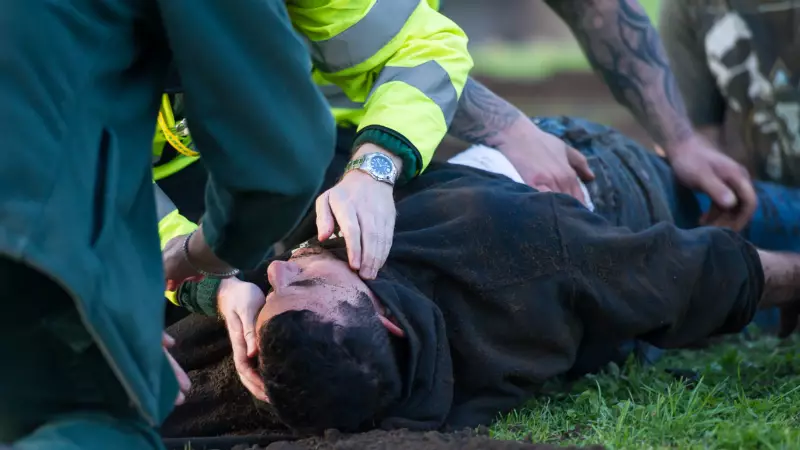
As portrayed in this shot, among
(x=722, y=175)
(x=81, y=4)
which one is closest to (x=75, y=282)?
(x=81, y=4)

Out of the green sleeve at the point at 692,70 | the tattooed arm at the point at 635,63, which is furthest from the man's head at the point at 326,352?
the green sleeve at the point at 692,70

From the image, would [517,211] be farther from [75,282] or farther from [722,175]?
[75,282]

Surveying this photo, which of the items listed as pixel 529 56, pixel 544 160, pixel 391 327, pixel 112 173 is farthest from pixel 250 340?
pixel 529 56

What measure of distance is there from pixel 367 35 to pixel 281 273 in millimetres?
609

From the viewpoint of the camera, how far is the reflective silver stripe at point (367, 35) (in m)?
2.51

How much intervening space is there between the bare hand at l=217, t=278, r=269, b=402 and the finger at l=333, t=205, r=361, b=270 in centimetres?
26

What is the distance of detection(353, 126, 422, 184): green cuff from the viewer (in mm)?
2316

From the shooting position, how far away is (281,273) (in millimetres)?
2307

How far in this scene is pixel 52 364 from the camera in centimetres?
152

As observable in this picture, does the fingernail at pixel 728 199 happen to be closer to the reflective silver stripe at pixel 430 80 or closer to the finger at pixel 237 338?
the reflective silver stripe at pixel 430 80

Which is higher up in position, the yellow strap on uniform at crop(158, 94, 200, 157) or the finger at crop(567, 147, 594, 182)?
the yellow strap on uniform at crop(158, 94, 200, 157)

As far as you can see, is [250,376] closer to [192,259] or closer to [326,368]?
[326,368]

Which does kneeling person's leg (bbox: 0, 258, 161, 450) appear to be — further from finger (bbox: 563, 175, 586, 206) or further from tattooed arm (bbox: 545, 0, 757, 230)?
tattooed arm (bbox: 545, 0, 757, 230)

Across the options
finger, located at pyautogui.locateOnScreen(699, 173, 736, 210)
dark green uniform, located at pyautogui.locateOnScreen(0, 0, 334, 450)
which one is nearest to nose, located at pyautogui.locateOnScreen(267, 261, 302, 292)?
dark green uniform, located at pyautogui.locateOnScreen(0, 0, 334, 450)
